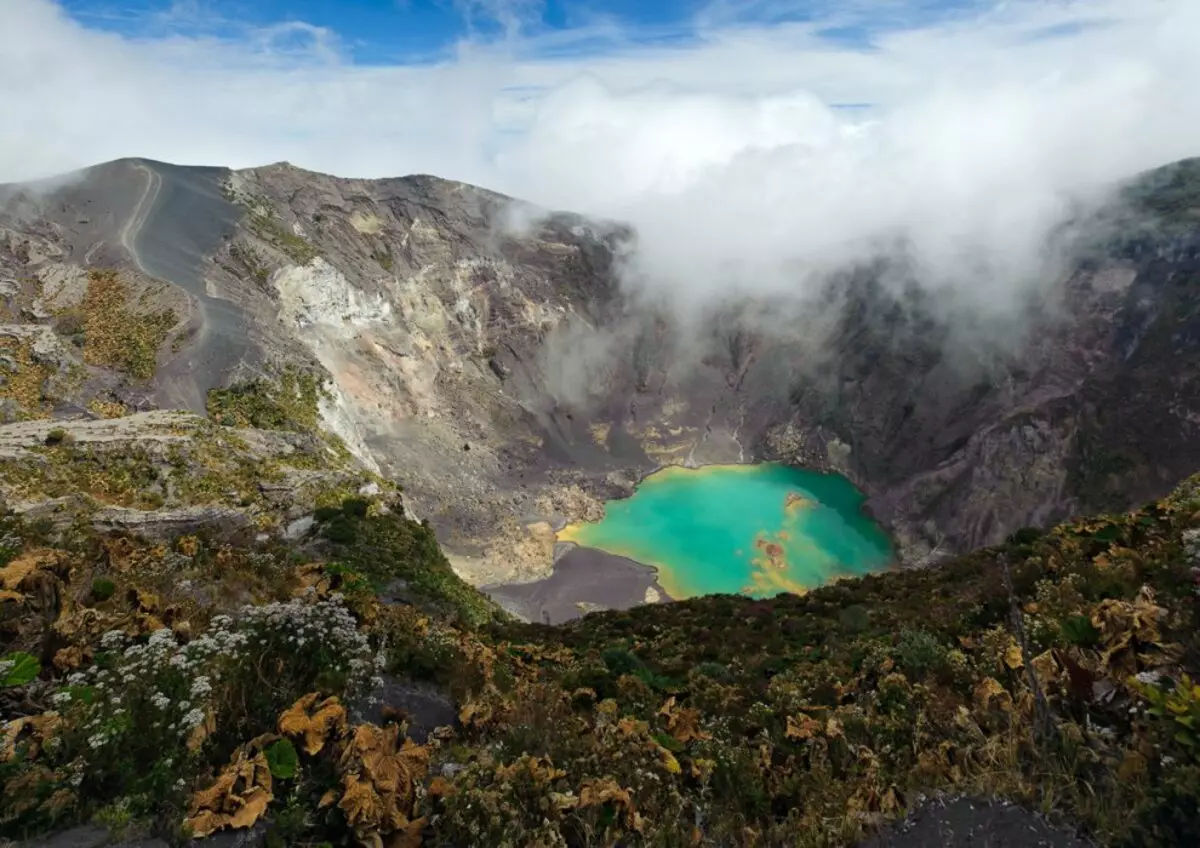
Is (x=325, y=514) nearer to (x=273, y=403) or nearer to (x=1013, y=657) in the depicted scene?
(x=1013, y=657)

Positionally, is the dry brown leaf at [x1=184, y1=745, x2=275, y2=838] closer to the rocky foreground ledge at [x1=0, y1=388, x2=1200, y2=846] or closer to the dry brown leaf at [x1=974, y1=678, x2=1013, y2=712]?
the rocky foreground ledge at [x1=0, y1=388, x2=1200, y2=846]

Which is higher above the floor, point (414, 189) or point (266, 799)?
point (414, 189)

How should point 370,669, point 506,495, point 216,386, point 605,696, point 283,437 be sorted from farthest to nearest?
point 506,495
point 216,386
point 283,437
point 605,696
point 370,669

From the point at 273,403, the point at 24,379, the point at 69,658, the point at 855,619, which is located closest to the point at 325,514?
the point at 69,658

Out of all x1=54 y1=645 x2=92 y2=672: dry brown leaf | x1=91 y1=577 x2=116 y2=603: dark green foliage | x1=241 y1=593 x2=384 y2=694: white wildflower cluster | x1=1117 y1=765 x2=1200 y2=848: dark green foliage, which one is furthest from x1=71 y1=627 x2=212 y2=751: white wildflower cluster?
x1=1117 y1=765 x2=1200 y2=848: dark green foliage

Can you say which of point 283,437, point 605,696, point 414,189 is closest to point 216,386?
point 283,437

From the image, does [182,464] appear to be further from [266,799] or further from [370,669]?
[266,799]
